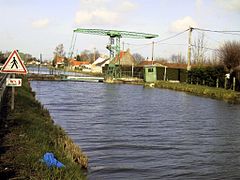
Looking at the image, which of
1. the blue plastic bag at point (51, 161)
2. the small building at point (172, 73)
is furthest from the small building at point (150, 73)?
the blue plastic bag at point (51, 161)

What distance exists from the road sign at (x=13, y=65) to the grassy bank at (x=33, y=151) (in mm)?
1402

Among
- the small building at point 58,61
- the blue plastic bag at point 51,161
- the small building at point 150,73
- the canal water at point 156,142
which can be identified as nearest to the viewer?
the blue plastic bag at point 51,161

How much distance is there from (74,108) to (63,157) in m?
13.6

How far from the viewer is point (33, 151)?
273 inches

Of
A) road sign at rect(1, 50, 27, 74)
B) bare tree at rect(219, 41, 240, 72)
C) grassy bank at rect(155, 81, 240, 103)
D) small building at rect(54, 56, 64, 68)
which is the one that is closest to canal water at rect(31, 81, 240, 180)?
Answer: road sign at rect(1, 50, 27, 74)

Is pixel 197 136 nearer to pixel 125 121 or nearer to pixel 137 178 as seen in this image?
pixel 125 121

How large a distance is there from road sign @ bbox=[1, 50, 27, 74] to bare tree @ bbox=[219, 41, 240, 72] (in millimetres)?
28177

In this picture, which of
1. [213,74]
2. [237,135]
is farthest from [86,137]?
[213,74]

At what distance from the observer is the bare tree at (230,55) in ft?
118

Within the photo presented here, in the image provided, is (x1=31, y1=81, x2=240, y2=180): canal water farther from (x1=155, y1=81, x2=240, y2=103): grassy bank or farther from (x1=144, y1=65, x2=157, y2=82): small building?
(x1=144, y1=65, x2=157, y2=82): small building

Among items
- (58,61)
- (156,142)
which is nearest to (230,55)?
(156,142)

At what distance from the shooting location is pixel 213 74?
1447 inches

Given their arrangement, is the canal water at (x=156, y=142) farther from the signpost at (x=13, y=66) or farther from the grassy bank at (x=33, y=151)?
the signpost at (x=13, y=66)

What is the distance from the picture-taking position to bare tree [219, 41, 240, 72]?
3609cm
